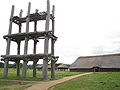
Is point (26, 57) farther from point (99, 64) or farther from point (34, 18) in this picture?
point (99, 64)

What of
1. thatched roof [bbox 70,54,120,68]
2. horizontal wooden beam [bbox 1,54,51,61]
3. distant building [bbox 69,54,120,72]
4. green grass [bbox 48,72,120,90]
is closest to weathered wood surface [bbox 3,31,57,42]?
horizontal wooden beam [bbox 1,54,51,61]

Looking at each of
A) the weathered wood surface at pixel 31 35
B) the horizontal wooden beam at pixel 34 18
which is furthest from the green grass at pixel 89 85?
the horizontal wooden beam at pixel 34 18

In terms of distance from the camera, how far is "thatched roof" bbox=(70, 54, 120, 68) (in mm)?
45781

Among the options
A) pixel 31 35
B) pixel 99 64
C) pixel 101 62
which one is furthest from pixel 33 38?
pixel 101 62

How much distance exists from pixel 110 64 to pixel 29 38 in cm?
3200

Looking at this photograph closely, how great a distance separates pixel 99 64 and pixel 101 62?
1.45 metres

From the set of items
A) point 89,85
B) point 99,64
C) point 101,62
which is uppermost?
point 101,62

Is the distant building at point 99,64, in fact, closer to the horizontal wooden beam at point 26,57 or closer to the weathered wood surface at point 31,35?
the weathered wood surface at point 31,35

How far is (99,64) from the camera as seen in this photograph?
1890 inches

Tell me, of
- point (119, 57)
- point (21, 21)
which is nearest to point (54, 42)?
point (21, 21)

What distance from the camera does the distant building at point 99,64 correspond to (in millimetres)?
45006

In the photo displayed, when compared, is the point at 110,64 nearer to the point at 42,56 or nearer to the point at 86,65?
the point at 86,65

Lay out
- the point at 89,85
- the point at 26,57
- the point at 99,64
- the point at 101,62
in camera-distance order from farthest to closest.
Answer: the point at 101,62 → the point at 99,64 → the point at 26,57 → the point at 89,85

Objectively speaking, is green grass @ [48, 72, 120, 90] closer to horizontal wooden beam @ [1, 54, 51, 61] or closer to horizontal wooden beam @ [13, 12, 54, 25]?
horizontal wooden beam @ [1, 54, 51, 61]
